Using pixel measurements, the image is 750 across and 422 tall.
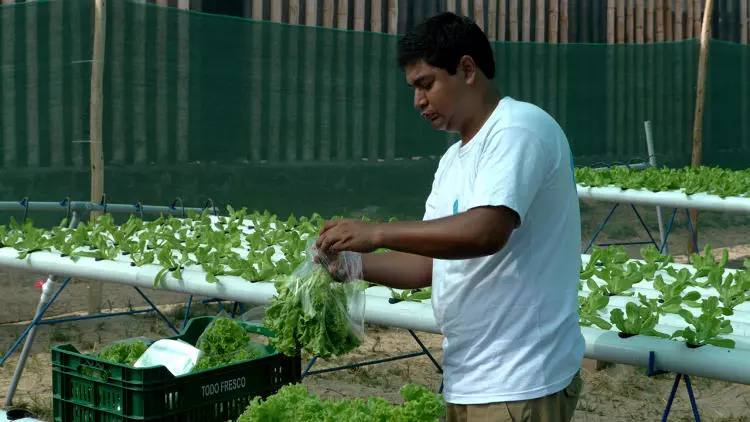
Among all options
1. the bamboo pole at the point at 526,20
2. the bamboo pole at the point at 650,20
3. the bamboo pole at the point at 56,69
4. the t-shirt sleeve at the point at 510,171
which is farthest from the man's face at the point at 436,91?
the bamboo pole at the point at 650,20

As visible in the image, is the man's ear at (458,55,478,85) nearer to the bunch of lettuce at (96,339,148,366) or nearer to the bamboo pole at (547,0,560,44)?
the bunch of lettuce at (96,339,148,366)

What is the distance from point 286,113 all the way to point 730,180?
12.2ft

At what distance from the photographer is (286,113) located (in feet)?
27.2

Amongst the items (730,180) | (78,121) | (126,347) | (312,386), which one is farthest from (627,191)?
(126,347)

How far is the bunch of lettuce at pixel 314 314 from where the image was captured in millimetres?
2385

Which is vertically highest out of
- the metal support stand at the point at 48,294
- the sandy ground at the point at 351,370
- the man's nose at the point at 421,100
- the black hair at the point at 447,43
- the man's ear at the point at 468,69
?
the black hair at the point at 447,43

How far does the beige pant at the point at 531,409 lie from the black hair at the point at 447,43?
2.46 ft

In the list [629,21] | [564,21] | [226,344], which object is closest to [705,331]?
[226,344]

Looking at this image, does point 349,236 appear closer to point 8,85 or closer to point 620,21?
point 8,85

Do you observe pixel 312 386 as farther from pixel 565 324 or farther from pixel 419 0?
pixel 419 0

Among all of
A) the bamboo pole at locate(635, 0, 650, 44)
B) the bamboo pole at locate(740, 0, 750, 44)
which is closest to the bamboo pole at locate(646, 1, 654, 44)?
the bamboo pole at locate(635, 0, 650, 44)

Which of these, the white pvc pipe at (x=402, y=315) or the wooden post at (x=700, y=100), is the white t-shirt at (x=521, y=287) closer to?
the white pvc pipe at (x=402, y=315)

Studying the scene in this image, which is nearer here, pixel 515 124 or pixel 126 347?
pixel 515 124

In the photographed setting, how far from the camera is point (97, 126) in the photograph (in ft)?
22.6
